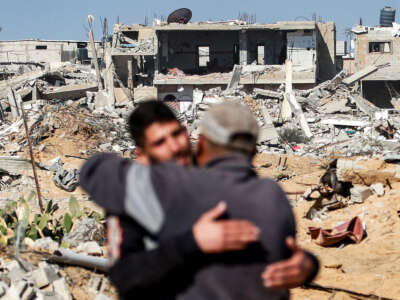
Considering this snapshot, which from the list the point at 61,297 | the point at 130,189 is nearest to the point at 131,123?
the point at 130,189

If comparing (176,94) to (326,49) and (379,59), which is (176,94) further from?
(379,59)

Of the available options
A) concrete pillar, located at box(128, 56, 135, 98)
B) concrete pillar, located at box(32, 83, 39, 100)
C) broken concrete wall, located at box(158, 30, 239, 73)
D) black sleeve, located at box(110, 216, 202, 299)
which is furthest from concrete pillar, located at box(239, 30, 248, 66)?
black sleeve, located at box(110, 216, 202, 299)

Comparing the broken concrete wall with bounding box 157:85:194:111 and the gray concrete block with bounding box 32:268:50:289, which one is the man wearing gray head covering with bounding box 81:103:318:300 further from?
the broken concrete wall with bounding box 157:85:194:111

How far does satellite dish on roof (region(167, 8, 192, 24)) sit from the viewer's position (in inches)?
1347

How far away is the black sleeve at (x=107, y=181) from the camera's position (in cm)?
182

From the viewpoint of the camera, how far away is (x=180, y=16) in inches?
1350

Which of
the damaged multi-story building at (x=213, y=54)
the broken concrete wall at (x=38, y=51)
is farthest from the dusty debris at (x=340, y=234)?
the broken concrete wall at (x=38, y=51)

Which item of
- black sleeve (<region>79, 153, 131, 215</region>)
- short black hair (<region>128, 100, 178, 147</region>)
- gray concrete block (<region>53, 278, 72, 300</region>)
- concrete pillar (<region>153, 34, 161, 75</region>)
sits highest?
short black hair (<region>128, 100, 178, 147</region>)

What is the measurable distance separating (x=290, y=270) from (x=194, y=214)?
37cm

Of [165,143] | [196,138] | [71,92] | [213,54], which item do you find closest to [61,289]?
[165,143]

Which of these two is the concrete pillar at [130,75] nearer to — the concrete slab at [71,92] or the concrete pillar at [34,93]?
the concrete slab at [71,92]

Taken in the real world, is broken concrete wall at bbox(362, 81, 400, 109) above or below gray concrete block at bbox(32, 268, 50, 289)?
below

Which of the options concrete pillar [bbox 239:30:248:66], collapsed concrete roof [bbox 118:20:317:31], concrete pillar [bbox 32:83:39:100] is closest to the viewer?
concrete pillar [bbox 32:83:39:100]

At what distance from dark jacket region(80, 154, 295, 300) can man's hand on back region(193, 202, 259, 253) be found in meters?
0.02
